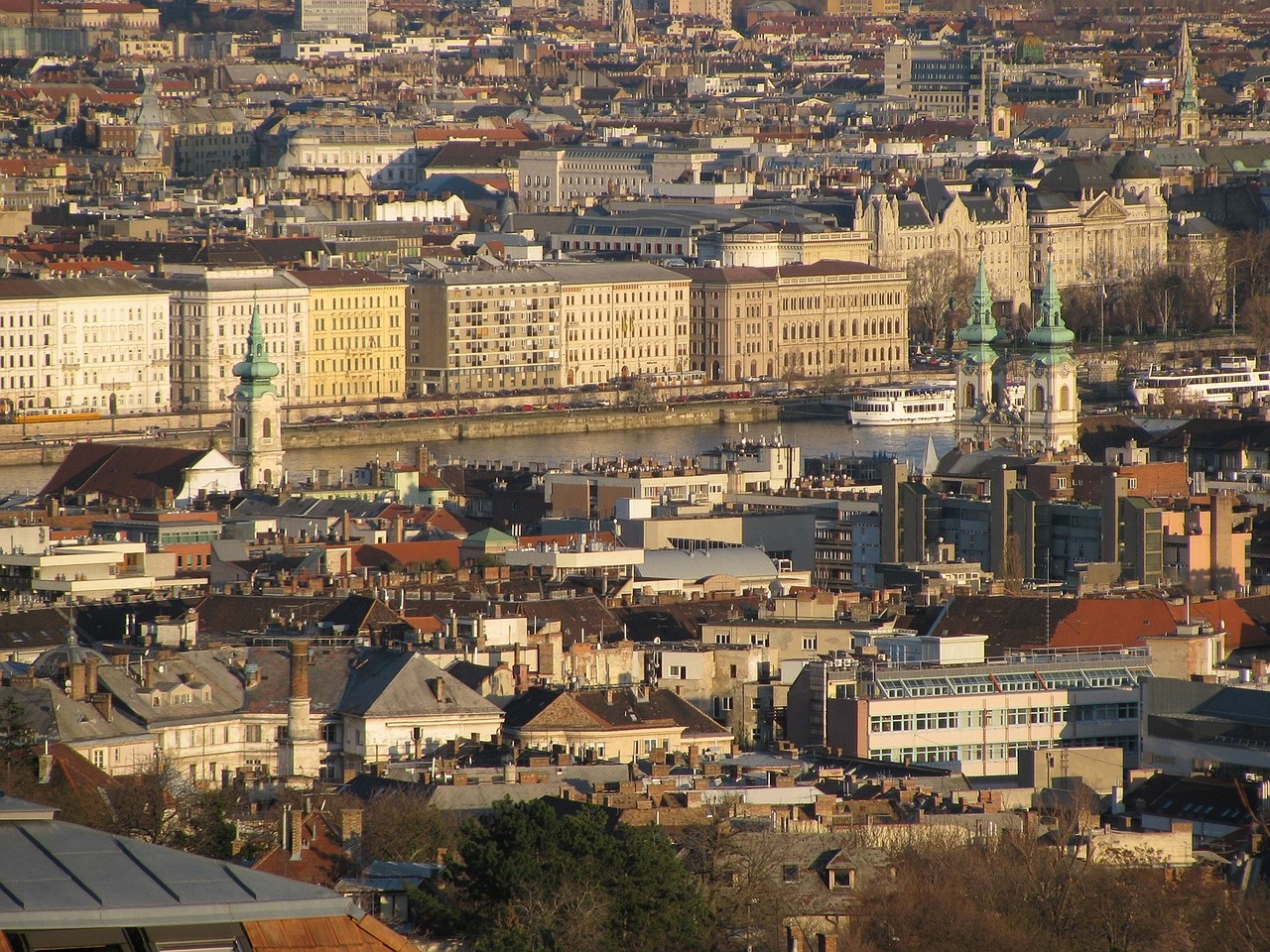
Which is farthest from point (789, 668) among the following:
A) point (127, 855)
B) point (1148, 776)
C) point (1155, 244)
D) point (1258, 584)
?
point (1155, 244)

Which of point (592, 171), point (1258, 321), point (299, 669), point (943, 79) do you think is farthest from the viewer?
point (943, 79)

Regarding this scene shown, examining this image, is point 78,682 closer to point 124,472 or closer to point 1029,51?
point 124,472

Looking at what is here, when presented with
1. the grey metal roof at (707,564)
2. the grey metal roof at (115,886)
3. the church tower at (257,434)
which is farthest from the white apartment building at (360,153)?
the grey metal roof at (115,886)

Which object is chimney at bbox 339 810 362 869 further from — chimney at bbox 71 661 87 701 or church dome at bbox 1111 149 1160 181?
church dome at bbox 1111 149 1160 181

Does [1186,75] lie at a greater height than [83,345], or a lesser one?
greater

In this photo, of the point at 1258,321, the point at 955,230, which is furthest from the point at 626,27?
the point at 1258,321

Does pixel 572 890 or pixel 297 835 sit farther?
pixel 297 835

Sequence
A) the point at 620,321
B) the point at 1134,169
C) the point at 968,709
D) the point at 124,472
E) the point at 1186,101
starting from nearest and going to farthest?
1. the point at 968,709
2. the point at 124,472
3. the point at 620,321
4. the point at 1134,169
5. the point at 1186,101
